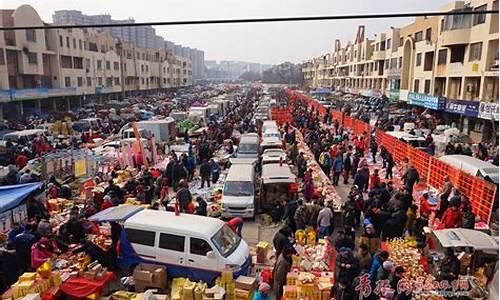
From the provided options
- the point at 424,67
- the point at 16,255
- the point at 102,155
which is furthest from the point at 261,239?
the point at 424,67


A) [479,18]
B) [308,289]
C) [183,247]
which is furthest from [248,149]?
[479,18]

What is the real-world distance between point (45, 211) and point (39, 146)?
10.5 meters

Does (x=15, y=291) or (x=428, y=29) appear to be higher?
(x=428, y=29)

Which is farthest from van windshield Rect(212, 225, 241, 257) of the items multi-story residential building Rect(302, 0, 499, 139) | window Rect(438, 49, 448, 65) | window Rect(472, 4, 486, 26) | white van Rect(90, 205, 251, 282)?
window Rect(438, 49, 448, 65)

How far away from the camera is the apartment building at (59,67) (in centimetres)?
4075

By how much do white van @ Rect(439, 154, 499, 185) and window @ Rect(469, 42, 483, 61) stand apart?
17.4 meters

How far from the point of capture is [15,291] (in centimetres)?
770

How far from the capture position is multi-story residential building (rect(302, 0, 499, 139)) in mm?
28359

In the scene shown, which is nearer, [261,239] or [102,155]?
[261,239]

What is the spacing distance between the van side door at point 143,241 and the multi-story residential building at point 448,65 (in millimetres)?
16576

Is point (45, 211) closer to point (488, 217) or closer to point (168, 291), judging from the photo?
point (168, 291)

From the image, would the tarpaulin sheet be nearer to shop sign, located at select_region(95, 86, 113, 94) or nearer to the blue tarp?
the blue tarp

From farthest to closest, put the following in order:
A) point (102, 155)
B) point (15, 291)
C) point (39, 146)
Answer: point (39, 146), point (102, 155), point (15, 291)

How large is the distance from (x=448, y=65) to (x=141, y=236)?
3387cm
